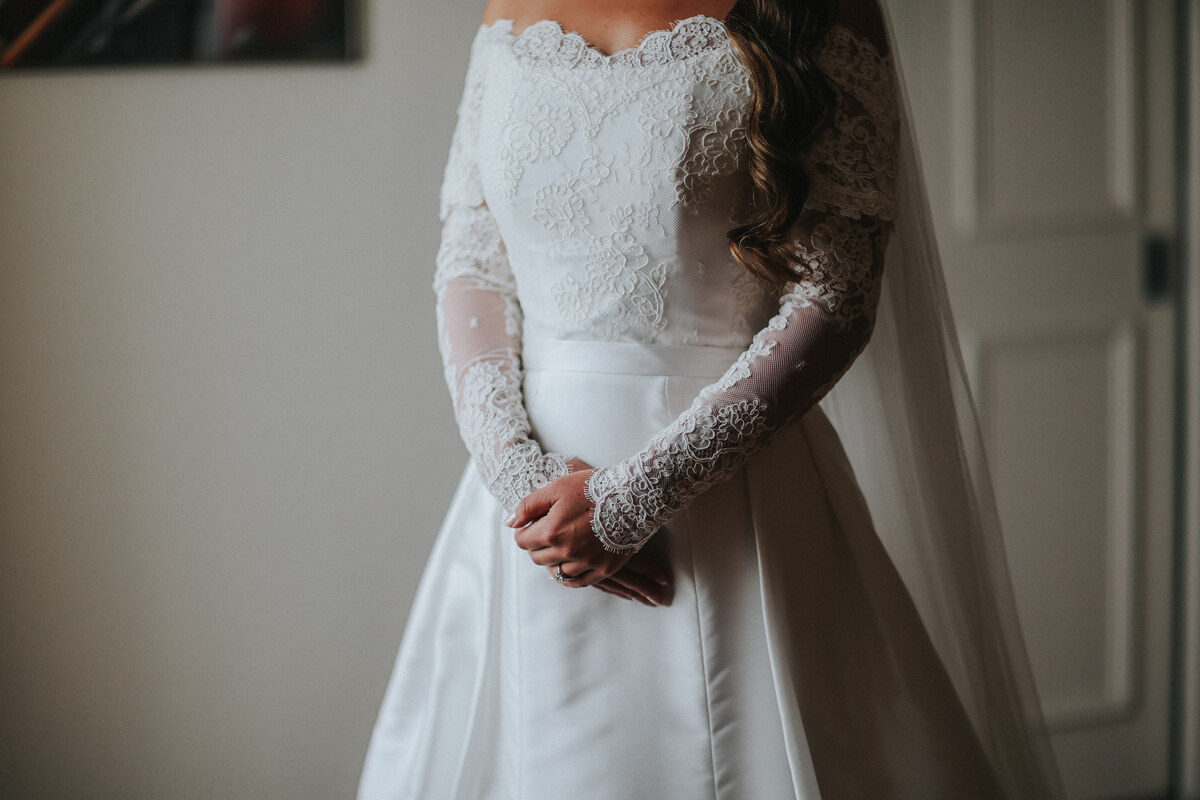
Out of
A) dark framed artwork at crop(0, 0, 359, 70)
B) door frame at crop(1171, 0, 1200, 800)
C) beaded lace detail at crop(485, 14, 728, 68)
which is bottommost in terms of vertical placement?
door frame at crop(1171, 0, 1200, 800)

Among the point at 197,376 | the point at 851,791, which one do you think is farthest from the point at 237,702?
the point at 851,791

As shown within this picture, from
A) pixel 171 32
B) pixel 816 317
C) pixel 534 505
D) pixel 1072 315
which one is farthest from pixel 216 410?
pixel 1072 315

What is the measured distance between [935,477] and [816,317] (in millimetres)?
314

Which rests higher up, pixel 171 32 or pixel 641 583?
pixel 171 32

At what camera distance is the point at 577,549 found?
3.12ft

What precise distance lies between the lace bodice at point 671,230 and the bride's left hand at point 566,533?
0.02 meters

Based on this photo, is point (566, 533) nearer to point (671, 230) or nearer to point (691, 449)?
point (691, 449)

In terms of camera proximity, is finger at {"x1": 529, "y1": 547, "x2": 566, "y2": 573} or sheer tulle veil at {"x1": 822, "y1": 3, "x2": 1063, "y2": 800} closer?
finger at {"x1": 529, "y1": 547, "x2": 566, "y2": 573}

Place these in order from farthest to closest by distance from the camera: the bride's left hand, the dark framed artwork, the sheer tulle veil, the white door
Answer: the white door
the dark framed artwork
the sheer tulle veil
the bride's left hand

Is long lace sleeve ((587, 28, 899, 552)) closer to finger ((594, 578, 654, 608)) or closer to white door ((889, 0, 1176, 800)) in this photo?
finger ((594, 578, 654, 608))

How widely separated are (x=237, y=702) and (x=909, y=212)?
4.30 feet

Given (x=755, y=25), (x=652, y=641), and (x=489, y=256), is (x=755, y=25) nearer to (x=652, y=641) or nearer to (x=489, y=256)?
(x=489, y=256)

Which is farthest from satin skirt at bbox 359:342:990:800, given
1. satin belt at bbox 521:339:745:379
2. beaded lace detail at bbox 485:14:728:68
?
beaded lace detail at bbox 485:14:728:68

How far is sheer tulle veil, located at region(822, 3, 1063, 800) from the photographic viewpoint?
1147 millimetres
